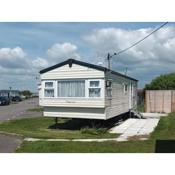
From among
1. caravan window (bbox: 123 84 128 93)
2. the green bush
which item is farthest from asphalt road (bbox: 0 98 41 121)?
the green bush

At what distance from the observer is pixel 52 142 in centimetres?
1191

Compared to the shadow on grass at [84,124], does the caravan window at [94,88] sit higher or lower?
higher

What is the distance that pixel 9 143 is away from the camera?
469 inches

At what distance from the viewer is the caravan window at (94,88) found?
53.2 ft

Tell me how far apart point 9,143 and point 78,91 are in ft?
17.8

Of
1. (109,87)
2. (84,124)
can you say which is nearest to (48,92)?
(84,124)

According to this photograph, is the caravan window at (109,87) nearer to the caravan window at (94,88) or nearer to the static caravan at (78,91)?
the static caravan at (78,91)

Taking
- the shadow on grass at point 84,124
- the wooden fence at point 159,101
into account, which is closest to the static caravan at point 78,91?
the shadow on grass at point 84,124

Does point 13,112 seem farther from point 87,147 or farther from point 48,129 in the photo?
point 87,147

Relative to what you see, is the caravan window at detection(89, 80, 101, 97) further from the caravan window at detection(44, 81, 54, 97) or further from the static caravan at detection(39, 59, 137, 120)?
the caravan window at detection(44, 81, 54, 97)

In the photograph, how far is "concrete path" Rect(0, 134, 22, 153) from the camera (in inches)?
419
